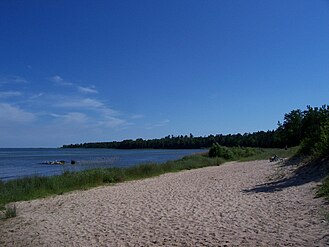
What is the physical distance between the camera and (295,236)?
6.09m

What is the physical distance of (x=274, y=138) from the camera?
73.8 metres

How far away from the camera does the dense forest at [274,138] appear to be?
2135 cm

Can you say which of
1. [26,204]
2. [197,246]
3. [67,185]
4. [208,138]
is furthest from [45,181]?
[208,138]

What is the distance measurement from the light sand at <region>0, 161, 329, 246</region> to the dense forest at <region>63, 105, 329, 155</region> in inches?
266

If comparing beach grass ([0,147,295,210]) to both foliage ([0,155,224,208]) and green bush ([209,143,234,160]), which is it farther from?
green bush ([209,143,234,160])

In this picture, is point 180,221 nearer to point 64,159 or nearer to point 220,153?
point 220,153

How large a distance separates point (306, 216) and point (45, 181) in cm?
1284

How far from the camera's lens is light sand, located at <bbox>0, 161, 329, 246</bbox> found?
6.40 m

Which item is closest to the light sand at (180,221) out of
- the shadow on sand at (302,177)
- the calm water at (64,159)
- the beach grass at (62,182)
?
the shadow on sand at (302,177)

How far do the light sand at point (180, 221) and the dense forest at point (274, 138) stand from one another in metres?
6.75

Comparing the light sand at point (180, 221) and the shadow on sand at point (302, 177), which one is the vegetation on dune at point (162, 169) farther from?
the light sand at point (180, 221)

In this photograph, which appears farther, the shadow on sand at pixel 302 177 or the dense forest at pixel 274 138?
the dense forest at pixel 274 138

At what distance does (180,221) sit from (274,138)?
228 ft

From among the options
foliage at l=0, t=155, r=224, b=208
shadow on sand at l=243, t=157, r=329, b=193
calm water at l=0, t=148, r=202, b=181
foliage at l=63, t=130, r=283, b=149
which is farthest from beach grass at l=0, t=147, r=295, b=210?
foliage at l=63, t=130, r=283, b=149
